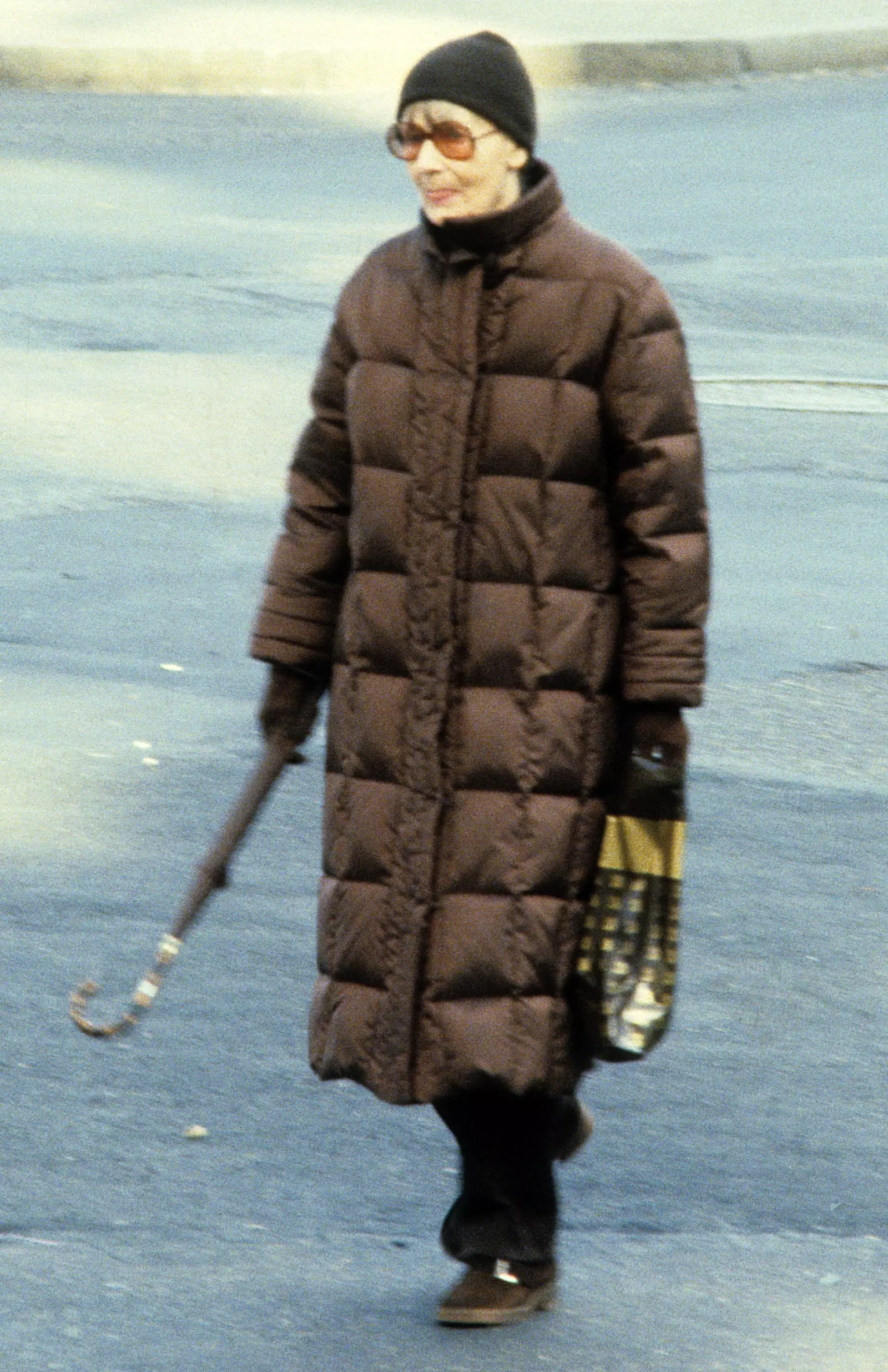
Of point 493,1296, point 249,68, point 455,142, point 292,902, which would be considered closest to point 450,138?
point 455,142

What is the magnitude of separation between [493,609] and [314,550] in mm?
343

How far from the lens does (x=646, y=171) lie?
47.9 ft

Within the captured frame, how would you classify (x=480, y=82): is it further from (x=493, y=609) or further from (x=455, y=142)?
(x=493, y=609)

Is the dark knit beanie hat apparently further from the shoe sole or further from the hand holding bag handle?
the shoe sole

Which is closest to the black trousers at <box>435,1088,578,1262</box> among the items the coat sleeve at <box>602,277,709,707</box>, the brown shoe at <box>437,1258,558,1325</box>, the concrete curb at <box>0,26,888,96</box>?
the brown shoe at <box>437,1258,558,1325</box>

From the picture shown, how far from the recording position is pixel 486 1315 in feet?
13.3

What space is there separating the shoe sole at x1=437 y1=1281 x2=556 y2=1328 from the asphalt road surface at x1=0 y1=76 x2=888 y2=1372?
20 millimetres

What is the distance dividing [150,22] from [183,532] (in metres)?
10.4

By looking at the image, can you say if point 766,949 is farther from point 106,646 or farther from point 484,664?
point 106,646

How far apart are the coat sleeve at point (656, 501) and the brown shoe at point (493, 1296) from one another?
36.7 inches

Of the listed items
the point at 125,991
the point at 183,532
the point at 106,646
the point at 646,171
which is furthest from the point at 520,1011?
the point at 646,171

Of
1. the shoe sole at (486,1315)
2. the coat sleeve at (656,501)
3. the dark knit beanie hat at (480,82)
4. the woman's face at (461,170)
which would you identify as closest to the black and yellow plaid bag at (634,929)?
the coat sleeve at (656,501)

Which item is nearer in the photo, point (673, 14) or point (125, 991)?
point (125, 991)

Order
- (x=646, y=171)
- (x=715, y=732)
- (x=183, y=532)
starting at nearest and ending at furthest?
(x=715, y=732) → (x=183, y=532) → (x=646, y=171)
